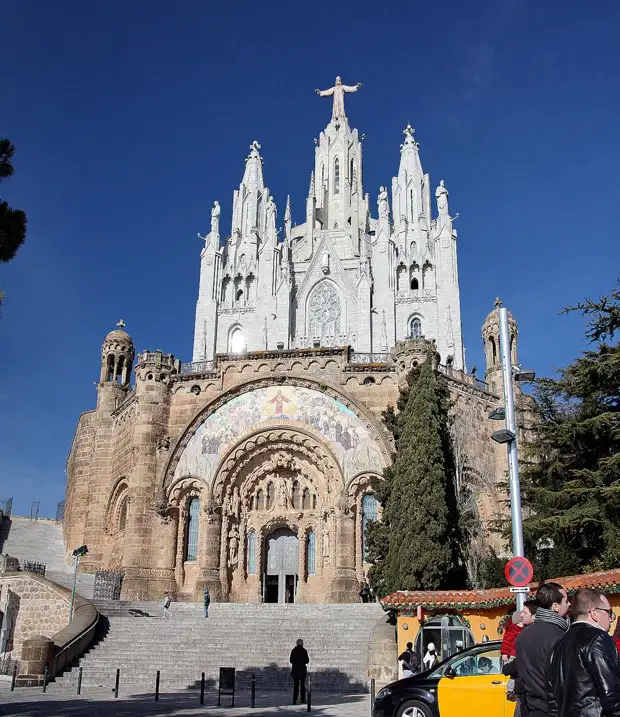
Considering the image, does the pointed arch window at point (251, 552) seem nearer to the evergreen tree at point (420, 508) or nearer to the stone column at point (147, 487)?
the stone column at point (147, 487)

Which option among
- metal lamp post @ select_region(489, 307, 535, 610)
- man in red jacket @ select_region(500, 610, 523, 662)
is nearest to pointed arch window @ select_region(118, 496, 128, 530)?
metal lamp post @ select_region(489, 307, 535, 610)

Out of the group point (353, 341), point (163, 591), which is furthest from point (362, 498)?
point (353, 341)

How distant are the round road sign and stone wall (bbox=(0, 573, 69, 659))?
1655 centimetres

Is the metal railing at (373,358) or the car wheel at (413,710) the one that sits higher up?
the metal railing at (373,358)

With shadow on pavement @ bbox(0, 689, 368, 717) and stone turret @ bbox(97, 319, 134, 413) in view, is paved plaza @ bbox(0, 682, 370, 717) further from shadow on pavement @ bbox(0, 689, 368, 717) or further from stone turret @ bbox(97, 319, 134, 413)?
stone turret @ bbox(97, 319, 134, 413)

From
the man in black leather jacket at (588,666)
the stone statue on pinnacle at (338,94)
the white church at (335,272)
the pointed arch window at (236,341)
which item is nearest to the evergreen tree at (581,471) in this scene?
the man in black leather jacket at (588,666)

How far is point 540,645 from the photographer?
5.16 metres

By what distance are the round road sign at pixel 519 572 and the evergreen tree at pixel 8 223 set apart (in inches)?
318

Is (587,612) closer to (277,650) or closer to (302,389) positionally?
(277,650)

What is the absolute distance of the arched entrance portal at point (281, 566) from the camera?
28.3 m

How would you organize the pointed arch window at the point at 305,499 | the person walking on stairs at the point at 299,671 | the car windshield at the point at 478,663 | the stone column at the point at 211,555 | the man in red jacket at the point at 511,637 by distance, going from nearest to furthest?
the man in red jacket at the point at 511,637 < the car windshield at the point at 478,663 < the person walking on stairs at the point at 299,671 < the stone column at the point at 211,555 < the pointed arch window at the point at 305,499

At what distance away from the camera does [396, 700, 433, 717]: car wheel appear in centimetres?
985

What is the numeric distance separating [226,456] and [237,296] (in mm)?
28101

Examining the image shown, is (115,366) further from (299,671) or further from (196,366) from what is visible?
(299,671)
